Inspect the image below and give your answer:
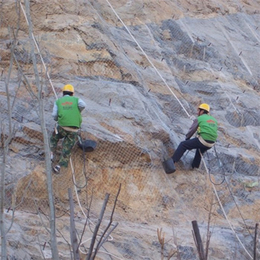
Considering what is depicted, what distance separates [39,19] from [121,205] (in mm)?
4147

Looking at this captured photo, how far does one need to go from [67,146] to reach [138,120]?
1.51 meters

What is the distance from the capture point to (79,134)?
320 inches

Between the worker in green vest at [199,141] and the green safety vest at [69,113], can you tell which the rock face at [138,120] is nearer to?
the worker in green vest at [199,141]

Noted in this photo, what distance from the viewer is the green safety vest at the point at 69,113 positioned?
25.5 feet

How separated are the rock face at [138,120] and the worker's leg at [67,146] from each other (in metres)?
0.14

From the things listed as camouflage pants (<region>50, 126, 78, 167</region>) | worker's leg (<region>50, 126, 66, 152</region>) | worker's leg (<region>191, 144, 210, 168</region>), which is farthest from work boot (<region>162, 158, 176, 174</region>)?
worker's leg (<region>50, 126, 66, 152</region>)

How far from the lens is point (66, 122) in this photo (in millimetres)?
7750

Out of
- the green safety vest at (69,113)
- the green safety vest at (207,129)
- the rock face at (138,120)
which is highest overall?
the green safety vest at (69,113)

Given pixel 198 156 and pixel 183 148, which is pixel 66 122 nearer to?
pixel 183 148

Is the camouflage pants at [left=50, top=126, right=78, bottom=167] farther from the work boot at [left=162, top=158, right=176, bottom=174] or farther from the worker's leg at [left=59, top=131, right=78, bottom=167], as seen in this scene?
the work boot at [left=162, top=158, right=176, bottom=174]

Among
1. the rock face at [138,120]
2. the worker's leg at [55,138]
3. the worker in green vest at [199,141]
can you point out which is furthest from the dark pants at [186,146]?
the worker's leg at [55,138]

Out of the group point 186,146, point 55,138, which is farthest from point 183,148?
point 55,138

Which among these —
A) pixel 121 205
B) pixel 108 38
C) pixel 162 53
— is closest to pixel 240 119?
pixel 162 53

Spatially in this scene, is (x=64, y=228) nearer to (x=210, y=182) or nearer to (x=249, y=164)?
(x=210, y=182)
